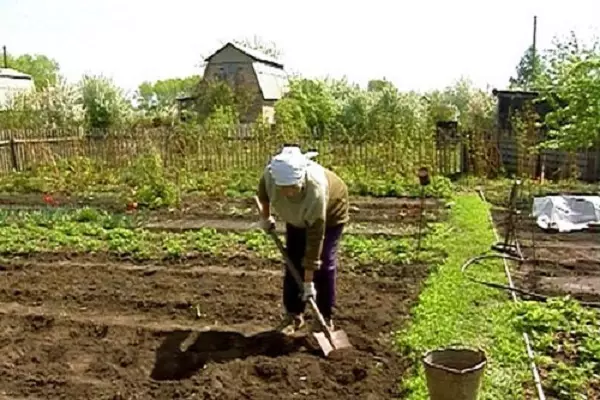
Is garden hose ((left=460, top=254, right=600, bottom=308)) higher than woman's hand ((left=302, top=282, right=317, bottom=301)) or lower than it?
lower

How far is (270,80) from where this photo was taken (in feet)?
128

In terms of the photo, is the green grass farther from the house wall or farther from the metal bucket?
the house wall

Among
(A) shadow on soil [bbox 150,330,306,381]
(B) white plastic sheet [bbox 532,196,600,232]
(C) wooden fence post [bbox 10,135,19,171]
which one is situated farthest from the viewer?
(C) wooden fence post [bbox 10,135,19,171]

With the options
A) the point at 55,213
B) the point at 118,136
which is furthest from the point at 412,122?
the point at 55,213

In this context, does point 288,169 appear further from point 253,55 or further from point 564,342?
point 253,55

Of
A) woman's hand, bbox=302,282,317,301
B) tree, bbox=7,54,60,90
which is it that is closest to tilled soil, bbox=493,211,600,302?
woman's hand, bbox=302,282,317,301

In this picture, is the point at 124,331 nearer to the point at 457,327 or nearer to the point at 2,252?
the point at 457,327

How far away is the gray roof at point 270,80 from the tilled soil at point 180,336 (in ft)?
98.2

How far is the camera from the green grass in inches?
165

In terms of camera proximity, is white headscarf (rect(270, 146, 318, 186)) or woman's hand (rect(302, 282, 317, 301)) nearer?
white headscarf (rect(270, 146, 318, 186))

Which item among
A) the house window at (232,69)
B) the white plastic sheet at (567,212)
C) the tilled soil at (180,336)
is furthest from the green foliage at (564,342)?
the house window at (232,69)

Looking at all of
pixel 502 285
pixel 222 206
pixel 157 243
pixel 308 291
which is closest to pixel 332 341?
pixel 308 291

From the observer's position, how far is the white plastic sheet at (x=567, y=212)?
988 centimetres

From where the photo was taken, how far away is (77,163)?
1591 centimetres
